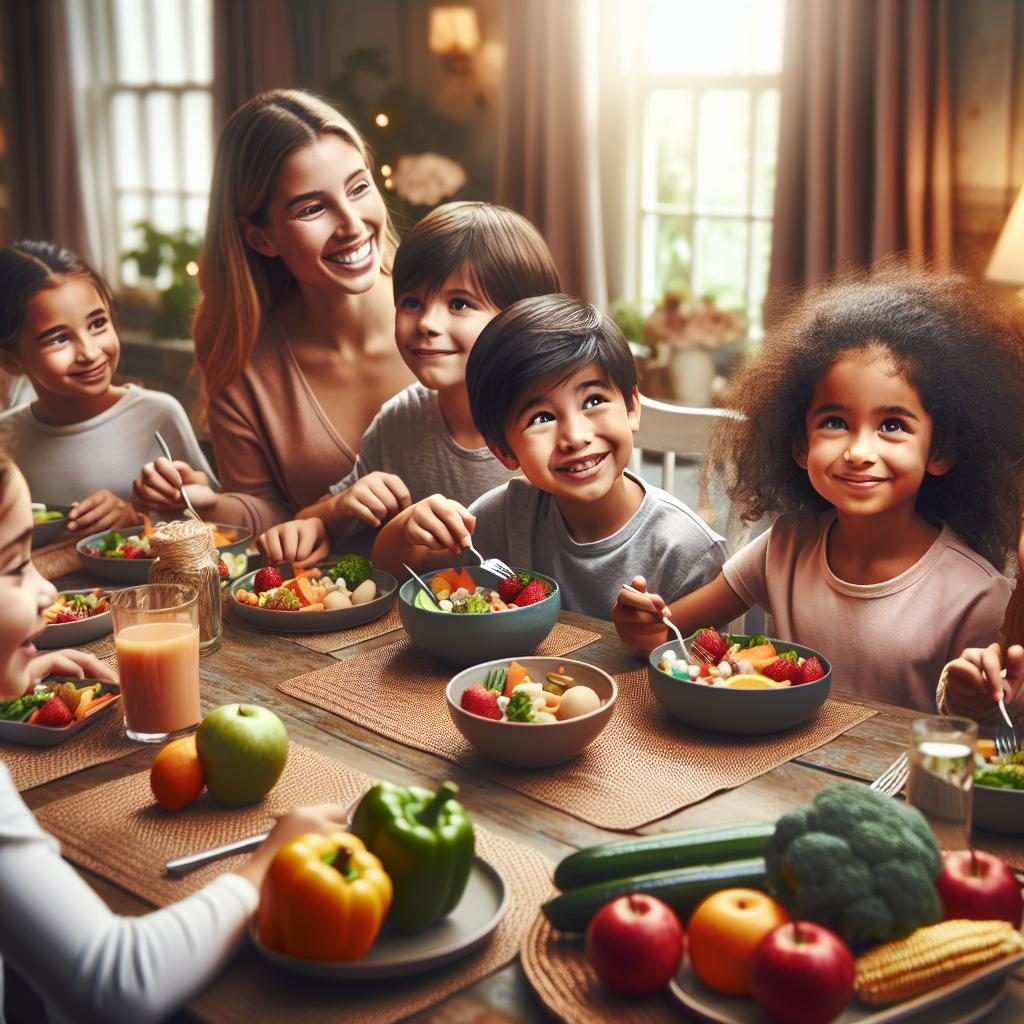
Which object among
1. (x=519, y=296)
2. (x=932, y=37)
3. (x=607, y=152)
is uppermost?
(x=932, y=37)

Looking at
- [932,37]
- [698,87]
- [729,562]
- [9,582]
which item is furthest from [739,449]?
[698,87]

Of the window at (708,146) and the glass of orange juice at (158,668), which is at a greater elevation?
the window at (708,146)

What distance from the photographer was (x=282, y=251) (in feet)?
7.79

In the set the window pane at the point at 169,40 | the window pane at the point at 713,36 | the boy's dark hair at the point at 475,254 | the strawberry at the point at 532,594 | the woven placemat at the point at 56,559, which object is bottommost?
the woven placemat at the point at 56,559

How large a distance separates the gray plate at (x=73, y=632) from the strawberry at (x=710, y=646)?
0.85 m

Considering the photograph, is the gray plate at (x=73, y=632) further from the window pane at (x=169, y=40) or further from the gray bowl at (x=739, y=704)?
the window pane at (x=169, y=40)

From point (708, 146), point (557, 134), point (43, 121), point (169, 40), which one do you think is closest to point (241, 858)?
point (557, 134)

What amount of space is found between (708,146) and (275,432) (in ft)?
9.30

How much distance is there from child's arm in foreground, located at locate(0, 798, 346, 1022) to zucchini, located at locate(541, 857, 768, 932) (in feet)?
0.91

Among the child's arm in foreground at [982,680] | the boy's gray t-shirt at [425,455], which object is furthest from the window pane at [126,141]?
the child's arm in foreground at [982,680]

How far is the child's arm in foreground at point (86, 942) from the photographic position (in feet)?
3.13

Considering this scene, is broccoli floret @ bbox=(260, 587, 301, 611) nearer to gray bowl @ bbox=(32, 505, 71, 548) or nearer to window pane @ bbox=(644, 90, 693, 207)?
gray bowl @ bbox=(32, 505, 71, 548)

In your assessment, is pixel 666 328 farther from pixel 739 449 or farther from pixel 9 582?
pixel 9 582

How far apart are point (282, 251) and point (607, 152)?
283cm
